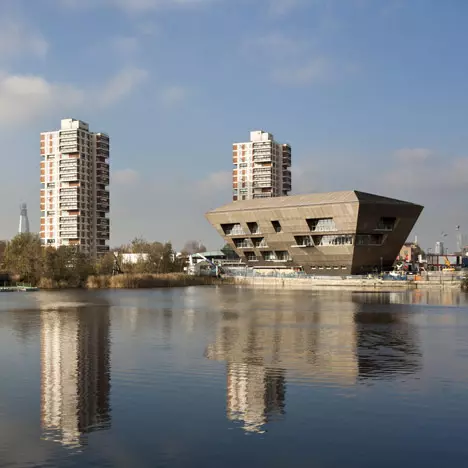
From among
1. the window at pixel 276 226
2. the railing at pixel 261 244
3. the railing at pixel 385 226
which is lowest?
the railing at pixel 261 244

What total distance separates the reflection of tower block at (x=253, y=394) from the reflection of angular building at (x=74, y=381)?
129 inches

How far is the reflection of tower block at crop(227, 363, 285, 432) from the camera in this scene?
50.2ft

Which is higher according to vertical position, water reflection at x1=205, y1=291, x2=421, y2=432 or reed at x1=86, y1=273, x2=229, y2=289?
reed at x1=86, y1=273, x2=229, y2=289

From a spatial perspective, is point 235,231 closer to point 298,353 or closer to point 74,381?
point 298,353

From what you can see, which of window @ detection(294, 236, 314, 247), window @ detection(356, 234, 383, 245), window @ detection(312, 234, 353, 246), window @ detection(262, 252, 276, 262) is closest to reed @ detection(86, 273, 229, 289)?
window @ detection(262, 252, 276, 262)

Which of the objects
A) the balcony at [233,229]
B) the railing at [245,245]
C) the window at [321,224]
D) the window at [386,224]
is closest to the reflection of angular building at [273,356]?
the window at [321,224]

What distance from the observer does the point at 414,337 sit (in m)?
31.2

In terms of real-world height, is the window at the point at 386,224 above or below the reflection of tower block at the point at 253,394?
above

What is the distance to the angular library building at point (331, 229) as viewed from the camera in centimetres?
10750

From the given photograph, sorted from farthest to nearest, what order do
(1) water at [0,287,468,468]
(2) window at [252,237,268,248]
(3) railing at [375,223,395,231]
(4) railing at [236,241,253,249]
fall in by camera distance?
(4) railing at [236,241,253,249] < (2) window at [252,237,268,248] < (3) railing at [375,223,395,231] < (1) water at [0,287,468,468]

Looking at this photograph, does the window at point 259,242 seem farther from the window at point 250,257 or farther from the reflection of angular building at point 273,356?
the reflection of angular building at point 273,356

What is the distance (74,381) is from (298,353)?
9347 mm

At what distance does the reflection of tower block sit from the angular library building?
8601 cm

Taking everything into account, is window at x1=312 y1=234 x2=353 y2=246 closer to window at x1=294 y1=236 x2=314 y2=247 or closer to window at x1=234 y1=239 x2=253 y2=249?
window at x1=294 y1=236 x2=314 y2=247
